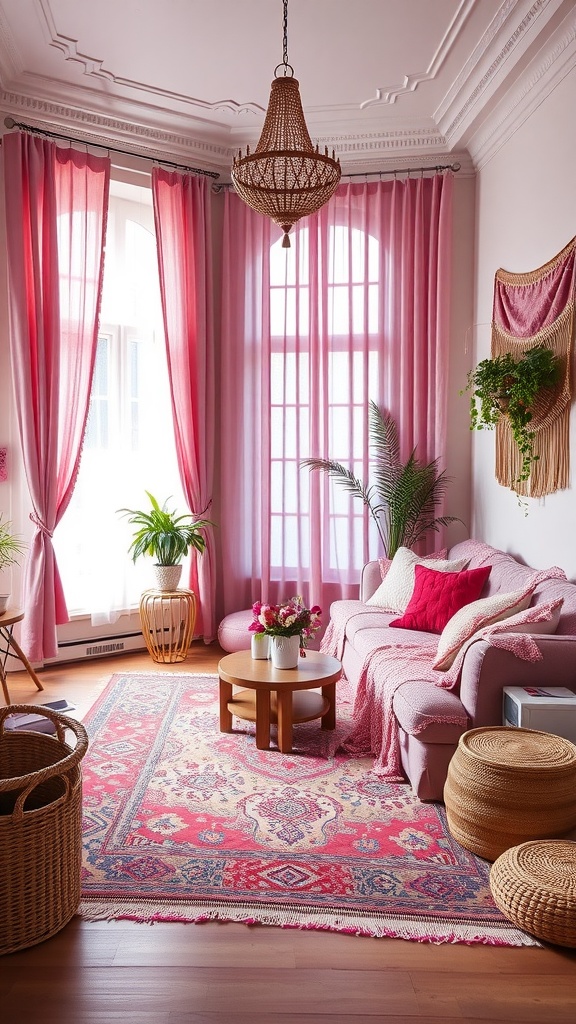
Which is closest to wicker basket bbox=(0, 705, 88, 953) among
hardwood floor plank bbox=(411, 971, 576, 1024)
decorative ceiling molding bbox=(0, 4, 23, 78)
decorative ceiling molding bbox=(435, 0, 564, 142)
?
hardwood floor plank bbox=(411, 971, 576, 1024)

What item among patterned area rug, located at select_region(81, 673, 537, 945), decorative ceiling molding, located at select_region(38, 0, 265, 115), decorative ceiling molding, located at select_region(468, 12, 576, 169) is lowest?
patterned area rug, located at select_region(81, 673, 537, 945)

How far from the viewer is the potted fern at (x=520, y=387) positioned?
4.09 meters

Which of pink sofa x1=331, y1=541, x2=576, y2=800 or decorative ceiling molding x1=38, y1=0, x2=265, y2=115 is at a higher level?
decorative ceiling molding x1=38, y1=0, x2=265, y2=115

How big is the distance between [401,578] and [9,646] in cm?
248

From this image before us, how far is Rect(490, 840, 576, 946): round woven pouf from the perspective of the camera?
2.34 meters

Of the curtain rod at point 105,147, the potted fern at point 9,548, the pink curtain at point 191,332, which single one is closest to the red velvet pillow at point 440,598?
the pink curtain at point 191,332

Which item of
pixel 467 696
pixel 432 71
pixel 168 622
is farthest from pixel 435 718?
pixel 432 71

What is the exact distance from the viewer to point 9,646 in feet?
16.4

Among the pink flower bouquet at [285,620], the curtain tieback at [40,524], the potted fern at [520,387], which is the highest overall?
the potted fern at [520,387]

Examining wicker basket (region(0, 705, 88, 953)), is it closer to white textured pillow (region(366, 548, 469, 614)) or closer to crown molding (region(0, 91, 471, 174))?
white textured pillow (region(366, 548, 469, 614))

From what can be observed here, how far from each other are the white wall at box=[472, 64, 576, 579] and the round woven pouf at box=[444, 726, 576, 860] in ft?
4.34

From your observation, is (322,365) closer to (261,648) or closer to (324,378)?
(324,378)

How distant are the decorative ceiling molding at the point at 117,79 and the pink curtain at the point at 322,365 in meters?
0.77

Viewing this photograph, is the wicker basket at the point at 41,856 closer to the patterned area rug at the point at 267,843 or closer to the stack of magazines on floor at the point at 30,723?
the patterned area rug at the point at 267,843
